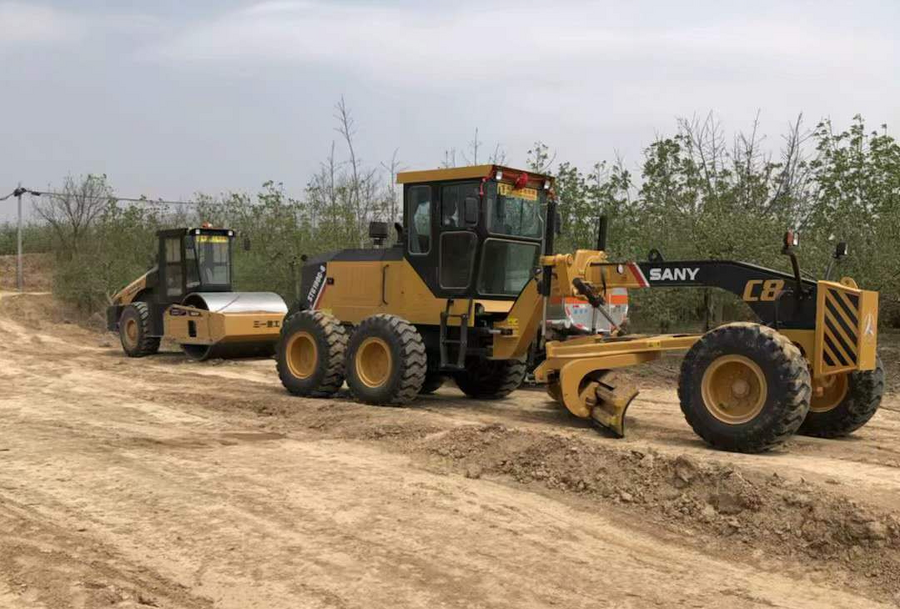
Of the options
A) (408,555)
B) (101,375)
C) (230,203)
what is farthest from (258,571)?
(230,203)

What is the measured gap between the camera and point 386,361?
9.47 meters

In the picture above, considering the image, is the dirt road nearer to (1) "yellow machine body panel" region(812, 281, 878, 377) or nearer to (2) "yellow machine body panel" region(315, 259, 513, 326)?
(1) "yellow machine body panel" region(812, 281, 878, 377)

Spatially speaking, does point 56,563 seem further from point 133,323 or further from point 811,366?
point 133,323

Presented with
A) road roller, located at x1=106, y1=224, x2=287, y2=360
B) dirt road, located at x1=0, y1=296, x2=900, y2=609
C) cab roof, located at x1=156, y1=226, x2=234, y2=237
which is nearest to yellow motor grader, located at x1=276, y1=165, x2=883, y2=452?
dirt road, located at x1=0, y1=296, x2=900, y2=609

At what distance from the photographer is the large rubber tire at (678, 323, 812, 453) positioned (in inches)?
253

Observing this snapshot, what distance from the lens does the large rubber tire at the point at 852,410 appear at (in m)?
7.25

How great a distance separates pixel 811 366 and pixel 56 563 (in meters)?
5.84

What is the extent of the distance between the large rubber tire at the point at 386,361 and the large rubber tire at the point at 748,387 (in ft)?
10.3

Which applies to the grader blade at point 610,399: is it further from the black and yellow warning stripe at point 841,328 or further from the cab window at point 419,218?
the cab window at point 419,218

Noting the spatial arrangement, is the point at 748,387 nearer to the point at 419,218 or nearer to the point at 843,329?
the point at 843,329

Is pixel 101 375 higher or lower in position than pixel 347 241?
lower

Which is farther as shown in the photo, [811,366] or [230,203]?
[230,203]

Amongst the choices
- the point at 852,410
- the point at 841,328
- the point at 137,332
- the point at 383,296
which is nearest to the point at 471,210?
the point at 383,296

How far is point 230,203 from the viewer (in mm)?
25391
